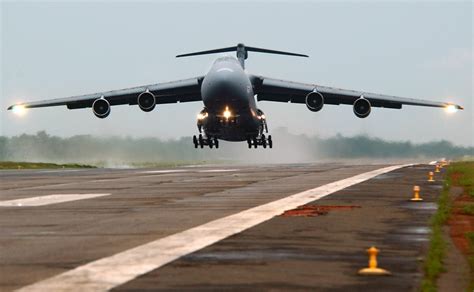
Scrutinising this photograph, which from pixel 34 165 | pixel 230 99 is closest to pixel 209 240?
pixel 230 99

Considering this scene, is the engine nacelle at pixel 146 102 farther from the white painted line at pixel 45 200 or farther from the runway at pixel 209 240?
the runway at pixel 209 240

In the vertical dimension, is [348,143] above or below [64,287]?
above

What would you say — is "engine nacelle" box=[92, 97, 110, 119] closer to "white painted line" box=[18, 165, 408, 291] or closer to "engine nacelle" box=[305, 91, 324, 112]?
"engine nacelle" box=[305, 91, 324, 112]

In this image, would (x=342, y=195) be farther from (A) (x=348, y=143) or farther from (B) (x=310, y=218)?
(A) (x=348, y=143)

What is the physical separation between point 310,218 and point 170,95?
40997mm

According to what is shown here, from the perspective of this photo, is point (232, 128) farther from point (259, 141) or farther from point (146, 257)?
point (146, 257)

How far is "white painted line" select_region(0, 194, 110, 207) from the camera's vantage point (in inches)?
862

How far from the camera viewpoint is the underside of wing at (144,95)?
54.2 m

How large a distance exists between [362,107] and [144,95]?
501 inches

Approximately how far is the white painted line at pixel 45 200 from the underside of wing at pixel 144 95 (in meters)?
27.3

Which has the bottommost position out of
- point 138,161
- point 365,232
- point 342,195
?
point 365,232

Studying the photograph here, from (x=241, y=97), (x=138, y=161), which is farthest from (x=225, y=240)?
(x=138, y=161)

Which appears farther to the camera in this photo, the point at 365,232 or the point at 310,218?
the point at 310,218

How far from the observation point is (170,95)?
5722 cm
